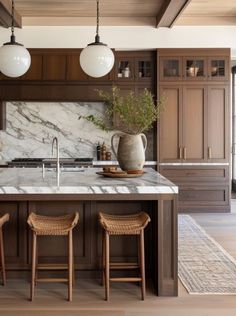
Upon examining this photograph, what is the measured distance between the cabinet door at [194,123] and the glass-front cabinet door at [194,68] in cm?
20

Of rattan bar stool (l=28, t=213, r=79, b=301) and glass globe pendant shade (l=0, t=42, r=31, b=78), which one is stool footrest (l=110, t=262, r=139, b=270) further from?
glass globe pendant shade (l=0, t=42, r=31, b=78)

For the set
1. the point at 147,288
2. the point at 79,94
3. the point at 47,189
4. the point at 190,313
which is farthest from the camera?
the point at 79,94

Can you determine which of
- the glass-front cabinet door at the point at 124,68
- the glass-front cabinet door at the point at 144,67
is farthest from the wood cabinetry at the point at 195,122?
Result: the glass-front cabinet door at the point at 124,68

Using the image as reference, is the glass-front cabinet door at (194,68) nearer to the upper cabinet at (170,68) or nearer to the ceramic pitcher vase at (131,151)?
the upper cabinet at (170,68)

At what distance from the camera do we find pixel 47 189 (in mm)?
3357

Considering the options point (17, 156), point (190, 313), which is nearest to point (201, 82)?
point (17, 156)

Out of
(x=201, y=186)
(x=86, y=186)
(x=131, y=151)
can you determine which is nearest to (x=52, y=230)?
(x=86, y=186)

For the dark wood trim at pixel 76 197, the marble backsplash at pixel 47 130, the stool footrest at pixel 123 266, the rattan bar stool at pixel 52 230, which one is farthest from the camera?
the marble backsplash at pixel 47 130

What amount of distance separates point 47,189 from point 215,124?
14.0 ft

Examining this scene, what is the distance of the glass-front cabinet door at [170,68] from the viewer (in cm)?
688

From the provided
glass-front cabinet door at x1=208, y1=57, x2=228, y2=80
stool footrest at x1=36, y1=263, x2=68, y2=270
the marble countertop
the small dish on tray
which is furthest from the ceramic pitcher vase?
glass-front cabinet door at x1=208, y1=57, x2=228, y2=80

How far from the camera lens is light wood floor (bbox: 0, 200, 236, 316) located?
10.4ft

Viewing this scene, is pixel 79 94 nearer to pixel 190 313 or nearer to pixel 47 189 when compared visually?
pixel 47 189

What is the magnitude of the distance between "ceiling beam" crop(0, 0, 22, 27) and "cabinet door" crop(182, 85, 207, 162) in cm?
279
